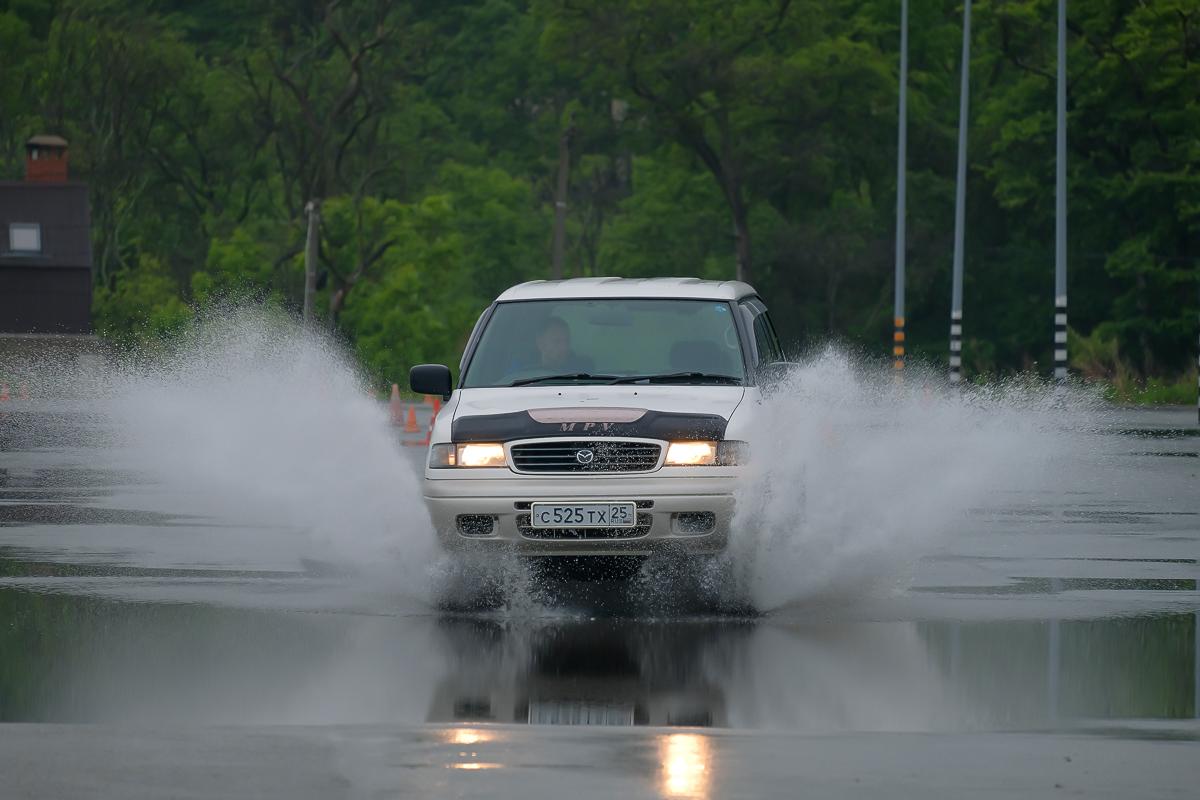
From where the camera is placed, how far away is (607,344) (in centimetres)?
1412

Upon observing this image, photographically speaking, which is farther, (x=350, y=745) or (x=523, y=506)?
(x=523, y=506)

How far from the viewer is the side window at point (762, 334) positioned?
46.9ft

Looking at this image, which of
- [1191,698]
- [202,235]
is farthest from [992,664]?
[202,235]

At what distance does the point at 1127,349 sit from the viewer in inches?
2441

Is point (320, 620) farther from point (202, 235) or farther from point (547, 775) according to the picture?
point (202, 235)

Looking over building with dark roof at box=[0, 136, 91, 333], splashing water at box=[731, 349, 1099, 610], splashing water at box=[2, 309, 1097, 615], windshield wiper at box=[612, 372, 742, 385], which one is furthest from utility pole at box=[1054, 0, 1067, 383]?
building with dark roof at box=[0, 136, 91, 333]

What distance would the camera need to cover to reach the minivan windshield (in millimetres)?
13789

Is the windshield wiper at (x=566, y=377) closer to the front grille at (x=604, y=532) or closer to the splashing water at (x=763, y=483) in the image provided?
the splashing water at (x=763, y=483)

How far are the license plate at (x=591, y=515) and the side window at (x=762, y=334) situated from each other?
1925mm

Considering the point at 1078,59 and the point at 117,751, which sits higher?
the point at 1078,59

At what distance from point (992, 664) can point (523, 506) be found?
293 cm

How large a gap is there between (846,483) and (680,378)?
50.8 inches

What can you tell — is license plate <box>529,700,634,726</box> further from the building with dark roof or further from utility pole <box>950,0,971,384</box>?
the building with dark roof

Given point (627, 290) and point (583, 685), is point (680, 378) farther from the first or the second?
point (583, 685)
